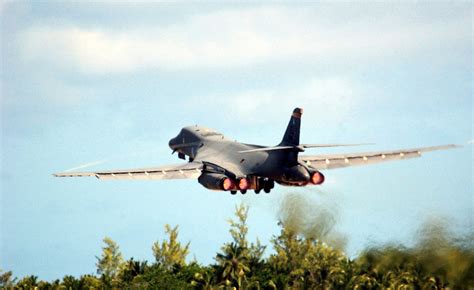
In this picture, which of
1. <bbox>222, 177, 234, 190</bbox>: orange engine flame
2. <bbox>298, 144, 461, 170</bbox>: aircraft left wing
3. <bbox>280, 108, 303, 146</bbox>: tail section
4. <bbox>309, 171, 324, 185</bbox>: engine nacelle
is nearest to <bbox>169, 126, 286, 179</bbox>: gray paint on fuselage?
<bbox>222, 177, 234, 190</bbox>: orange engine flame

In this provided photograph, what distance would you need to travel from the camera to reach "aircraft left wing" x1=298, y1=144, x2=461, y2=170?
215 ft

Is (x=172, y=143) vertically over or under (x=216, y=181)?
over

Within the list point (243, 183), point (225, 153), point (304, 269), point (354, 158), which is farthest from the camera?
point (304, 269)

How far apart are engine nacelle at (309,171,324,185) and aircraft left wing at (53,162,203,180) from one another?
9.06 meters

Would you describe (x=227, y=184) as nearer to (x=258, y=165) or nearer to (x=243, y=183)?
(x=243, y=183)

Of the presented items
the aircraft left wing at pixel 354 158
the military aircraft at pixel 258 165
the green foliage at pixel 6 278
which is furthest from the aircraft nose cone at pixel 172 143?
the green foliage at pixel 6 278

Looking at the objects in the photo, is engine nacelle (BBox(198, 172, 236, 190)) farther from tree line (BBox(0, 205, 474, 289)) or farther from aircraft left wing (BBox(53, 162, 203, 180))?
tree line (BBox(0, 205, 474, 289))

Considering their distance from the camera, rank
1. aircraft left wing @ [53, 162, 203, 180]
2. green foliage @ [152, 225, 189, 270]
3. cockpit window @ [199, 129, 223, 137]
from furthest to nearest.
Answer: green foliage @ [152, 225, 189, 270]
cockpit window @ [199, 129, 223, 137]
aircraft left wing @ [53, 162, 203, 180]

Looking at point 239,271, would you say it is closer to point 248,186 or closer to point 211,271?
point 211,271

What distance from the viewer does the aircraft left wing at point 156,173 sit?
70062 mm

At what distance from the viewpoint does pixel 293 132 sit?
65.6 metres

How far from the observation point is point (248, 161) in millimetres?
66875

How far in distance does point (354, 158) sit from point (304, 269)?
51150 millimetres

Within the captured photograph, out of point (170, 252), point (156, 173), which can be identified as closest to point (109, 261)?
point (170, 252)
